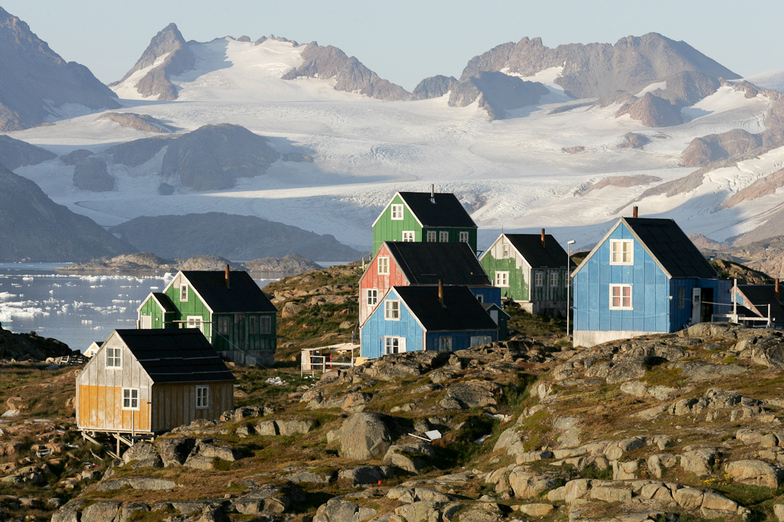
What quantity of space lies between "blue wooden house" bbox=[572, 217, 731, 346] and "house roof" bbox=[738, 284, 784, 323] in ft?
6.23

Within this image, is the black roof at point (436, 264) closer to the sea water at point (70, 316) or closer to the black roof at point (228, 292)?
the black roof at point (228, 292)

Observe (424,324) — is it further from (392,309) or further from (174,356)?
(174,356)

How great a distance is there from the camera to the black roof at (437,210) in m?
85.0

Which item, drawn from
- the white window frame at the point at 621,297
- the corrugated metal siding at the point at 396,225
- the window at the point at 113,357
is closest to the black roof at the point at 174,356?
the window at the point at 113,357

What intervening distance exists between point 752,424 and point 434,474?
866 cm

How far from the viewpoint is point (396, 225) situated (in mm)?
85875

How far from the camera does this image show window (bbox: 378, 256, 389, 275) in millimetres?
68125

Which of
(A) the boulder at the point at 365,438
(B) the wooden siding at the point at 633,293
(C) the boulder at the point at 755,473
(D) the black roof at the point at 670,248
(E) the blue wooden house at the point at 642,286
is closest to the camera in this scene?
(C) the boulder at the point at 755,473

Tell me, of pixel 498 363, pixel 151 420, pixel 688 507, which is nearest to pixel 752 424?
pixel 688 507

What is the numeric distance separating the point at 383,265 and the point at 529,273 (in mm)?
13741

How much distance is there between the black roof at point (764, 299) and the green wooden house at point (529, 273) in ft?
71.6

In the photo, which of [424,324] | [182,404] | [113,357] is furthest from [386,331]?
[113,357]

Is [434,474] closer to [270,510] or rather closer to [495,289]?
[270,510]

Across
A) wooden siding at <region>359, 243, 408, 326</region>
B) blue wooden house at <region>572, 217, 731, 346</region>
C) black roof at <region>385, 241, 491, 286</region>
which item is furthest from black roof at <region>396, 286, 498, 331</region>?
wooden siding at <region>359, 243, 408, 326</region>
